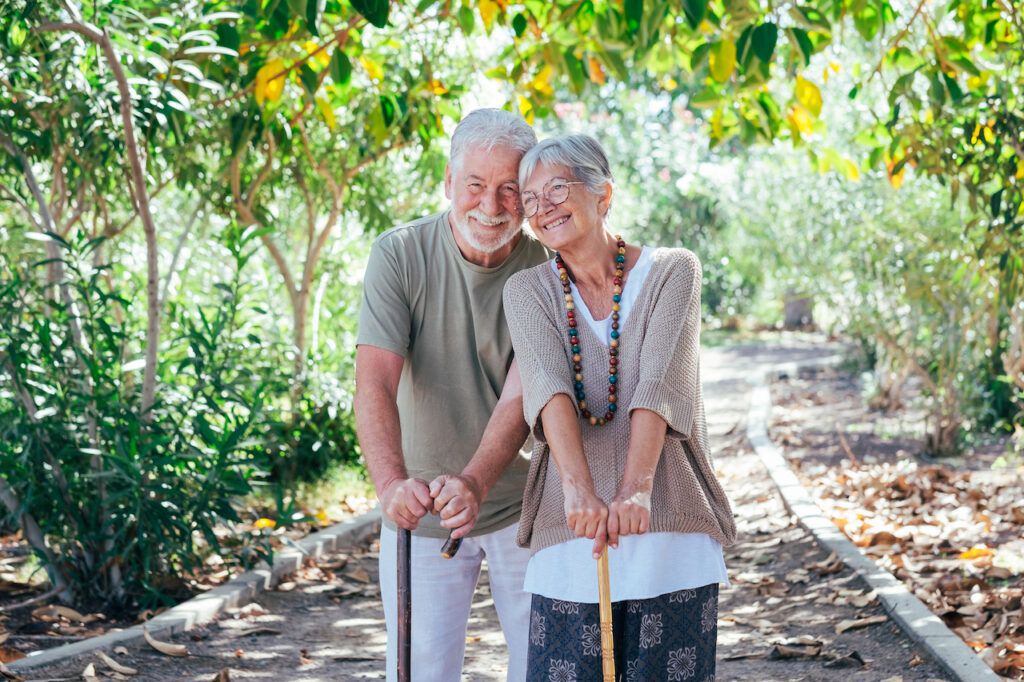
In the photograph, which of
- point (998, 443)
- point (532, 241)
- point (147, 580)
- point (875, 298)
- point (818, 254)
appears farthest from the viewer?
point (818, 254)

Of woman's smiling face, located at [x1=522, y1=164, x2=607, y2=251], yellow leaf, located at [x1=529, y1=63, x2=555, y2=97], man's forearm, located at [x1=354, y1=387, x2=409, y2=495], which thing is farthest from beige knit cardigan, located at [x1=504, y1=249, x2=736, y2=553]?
yellow leaf, located at [x1=529, y1=63, x2=555, y2=97]

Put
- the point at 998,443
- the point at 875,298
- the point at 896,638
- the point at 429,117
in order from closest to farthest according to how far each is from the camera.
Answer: the point at 896,638
the point at 429,117
the point at 998,443
the point at 875,298

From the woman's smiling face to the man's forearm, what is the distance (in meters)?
0.59

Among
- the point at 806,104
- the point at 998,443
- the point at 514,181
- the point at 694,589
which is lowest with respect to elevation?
the point at 998,443

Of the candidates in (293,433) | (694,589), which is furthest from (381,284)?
(293,433)

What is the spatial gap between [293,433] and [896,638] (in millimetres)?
4539

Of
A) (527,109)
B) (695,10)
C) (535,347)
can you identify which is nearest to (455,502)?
(535,347)

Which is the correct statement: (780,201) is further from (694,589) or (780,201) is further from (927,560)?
(694,589)

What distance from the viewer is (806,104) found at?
6062mm

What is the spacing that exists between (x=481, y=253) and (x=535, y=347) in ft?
1.65

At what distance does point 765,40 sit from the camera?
4.18 meters

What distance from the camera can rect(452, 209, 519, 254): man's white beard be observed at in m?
3.02

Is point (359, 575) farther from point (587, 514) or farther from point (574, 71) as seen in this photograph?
point (587, 514)

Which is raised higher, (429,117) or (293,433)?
(429,117)
